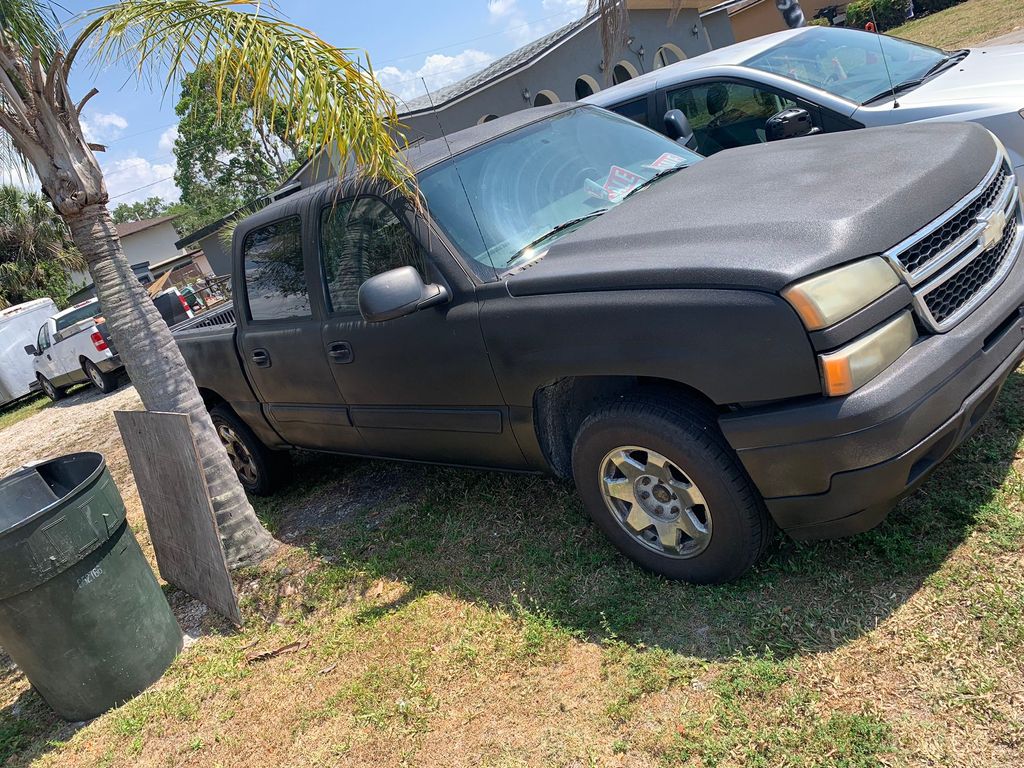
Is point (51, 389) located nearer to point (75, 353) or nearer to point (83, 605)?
point (75, 353)

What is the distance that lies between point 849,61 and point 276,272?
440cm

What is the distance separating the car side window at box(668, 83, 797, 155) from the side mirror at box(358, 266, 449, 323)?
3.44m

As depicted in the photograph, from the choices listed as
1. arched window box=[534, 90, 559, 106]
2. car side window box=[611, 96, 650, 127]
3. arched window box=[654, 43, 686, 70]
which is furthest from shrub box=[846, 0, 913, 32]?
car side window box=[611, 96, 650, 127]

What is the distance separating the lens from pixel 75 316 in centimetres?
1541

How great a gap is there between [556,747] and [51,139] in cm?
393

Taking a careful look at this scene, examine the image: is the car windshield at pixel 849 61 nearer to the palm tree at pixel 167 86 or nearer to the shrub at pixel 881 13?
the palm tree at pixel 167 86

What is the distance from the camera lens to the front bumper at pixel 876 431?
2393 mm

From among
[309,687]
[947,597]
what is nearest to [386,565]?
[309,687]

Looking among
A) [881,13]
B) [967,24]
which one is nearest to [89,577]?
[967,24]

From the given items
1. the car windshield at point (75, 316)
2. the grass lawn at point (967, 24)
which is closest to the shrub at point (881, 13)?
the grass lawn at point (967, 24)

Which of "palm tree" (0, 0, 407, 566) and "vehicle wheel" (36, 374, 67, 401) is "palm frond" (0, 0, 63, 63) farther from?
"vehicle wheel" (36, 374, 67, 401)

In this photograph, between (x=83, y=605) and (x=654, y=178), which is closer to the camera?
(x=83, y=605)

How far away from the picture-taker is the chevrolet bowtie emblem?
280 cm

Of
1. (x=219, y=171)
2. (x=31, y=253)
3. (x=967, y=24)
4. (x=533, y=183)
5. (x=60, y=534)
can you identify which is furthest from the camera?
(x=219, y=171)
